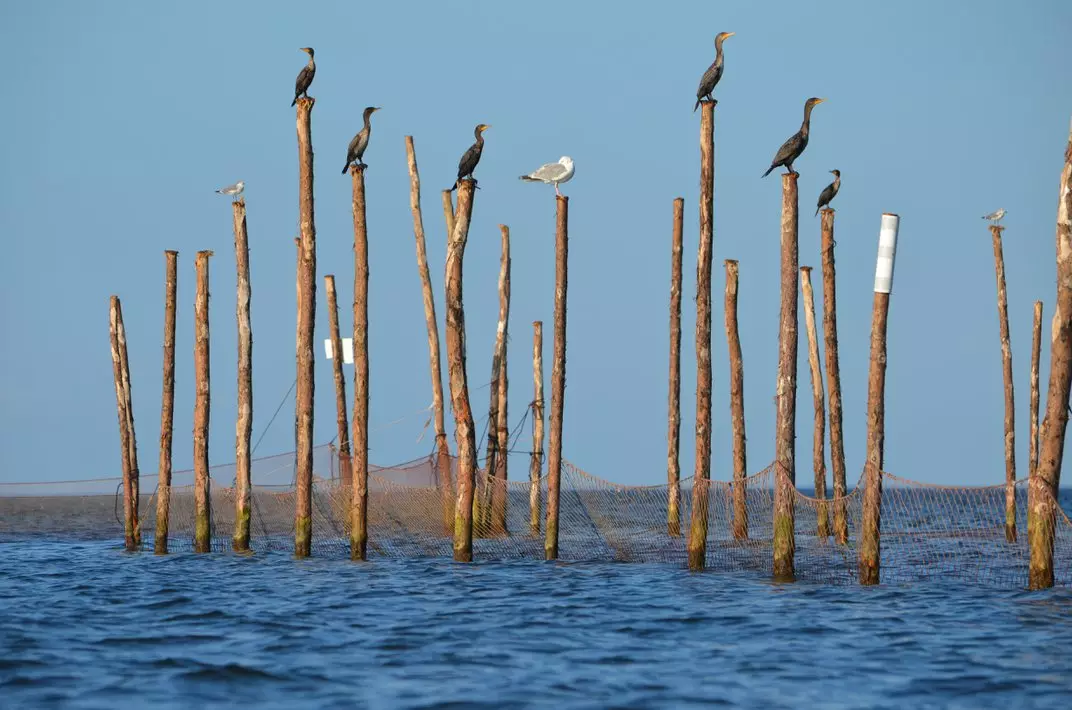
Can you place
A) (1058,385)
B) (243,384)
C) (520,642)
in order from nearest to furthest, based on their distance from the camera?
(520,642), (1058,385), (243,384)

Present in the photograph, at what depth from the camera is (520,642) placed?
38.2ft

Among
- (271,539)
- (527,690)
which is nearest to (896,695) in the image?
(527,690)

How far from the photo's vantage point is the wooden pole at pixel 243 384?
62.1 ft

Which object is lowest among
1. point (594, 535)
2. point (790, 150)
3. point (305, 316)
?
point (594, 535)

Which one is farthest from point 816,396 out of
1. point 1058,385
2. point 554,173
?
point 1058,385

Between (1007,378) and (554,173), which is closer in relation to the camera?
(554,173)

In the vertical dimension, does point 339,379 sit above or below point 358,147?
below

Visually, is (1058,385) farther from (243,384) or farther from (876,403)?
(243,384)

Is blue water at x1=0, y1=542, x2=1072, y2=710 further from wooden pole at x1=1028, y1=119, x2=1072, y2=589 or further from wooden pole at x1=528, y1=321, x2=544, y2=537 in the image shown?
wooden pole at x1=528, y1=321, x2=544, y2=537

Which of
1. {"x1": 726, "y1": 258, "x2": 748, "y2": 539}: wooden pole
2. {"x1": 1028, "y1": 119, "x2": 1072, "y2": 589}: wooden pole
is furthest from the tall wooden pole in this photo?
{"x1": 1028, "y1": 119, "x2": 1072, "y2": 589}: wooden pole

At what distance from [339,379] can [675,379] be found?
6.08 m

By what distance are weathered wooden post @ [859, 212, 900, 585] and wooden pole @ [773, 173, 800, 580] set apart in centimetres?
107

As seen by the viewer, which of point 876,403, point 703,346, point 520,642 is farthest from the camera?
point 703,346

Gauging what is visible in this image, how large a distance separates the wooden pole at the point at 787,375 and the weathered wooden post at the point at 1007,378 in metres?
9.59
